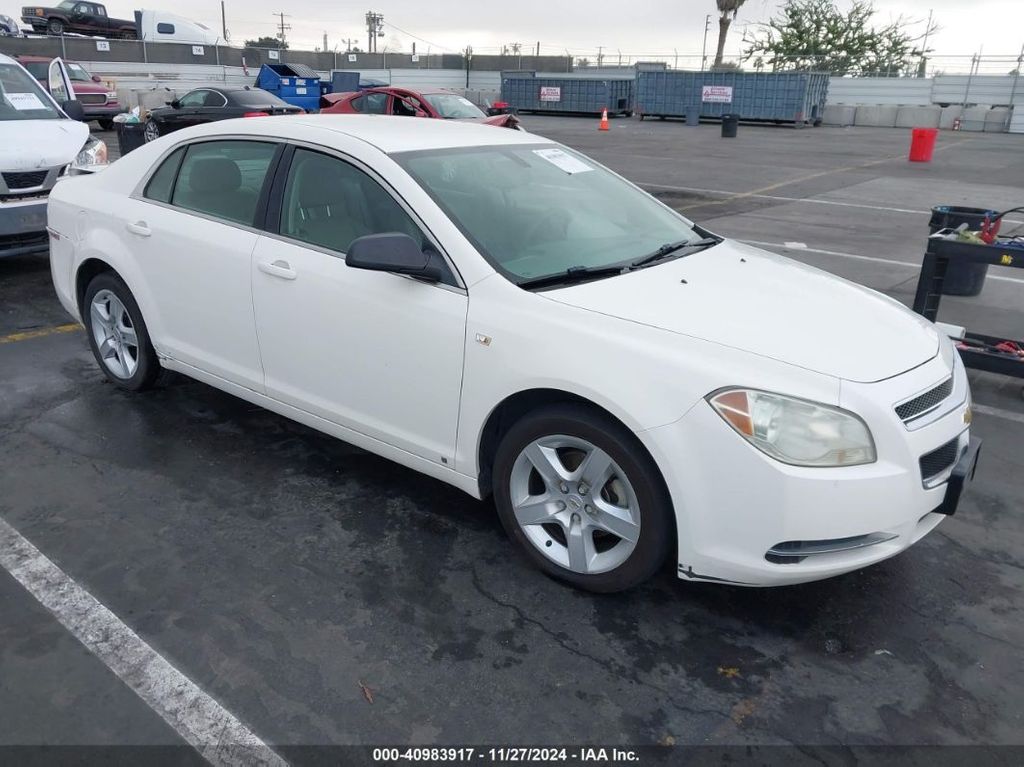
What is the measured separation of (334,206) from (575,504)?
1712 mm

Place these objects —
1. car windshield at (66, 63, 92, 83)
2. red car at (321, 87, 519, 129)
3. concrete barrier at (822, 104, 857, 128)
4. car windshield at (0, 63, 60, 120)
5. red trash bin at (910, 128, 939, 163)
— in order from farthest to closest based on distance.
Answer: concrete barrier at (822, 104, 857, 128) < car windshield at (66, 63, 92, 83) < red trash bin at (910, 128, 939, 163) < red car at (321, 87, 519, 129) < car windshield at (0, 63, 60, 120)

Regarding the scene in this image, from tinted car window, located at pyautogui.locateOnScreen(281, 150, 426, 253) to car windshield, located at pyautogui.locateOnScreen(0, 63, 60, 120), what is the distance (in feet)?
20.1

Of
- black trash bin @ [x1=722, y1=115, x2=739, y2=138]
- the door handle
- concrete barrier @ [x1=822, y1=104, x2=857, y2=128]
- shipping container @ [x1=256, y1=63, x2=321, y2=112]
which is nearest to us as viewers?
the door handle

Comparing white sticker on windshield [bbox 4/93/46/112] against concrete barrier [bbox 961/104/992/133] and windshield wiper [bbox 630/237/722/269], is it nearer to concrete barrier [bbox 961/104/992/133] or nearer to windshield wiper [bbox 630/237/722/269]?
windshield wiper [bbox 630/237/722/269]

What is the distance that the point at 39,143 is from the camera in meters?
7.71

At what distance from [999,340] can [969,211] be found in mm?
1256

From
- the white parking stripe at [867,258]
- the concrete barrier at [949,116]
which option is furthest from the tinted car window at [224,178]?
the concrete barrier at [949,116]

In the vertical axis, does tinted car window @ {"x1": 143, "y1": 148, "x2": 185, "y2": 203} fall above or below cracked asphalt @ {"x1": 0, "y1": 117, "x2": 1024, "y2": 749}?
above

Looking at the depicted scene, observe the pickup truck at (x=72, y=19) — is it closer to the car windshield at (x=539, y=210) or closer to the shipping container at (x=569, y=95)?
the shipping container at (x=569, y=95)

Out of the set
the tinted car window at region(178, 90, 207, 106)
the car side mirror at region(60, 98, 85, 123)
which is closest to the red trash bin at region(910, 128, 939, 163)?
the tinted car window at region(178, 90, 207, 106)

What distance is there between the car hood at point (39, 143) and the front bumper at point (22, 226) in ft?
1.16

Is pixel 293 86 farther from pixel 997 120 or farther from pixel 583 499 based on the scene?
pixel 997 120

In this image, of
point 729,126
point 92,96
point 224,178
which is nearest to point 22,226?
point 224,178

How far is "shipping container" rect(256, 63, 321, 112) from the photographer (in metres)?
25.4
